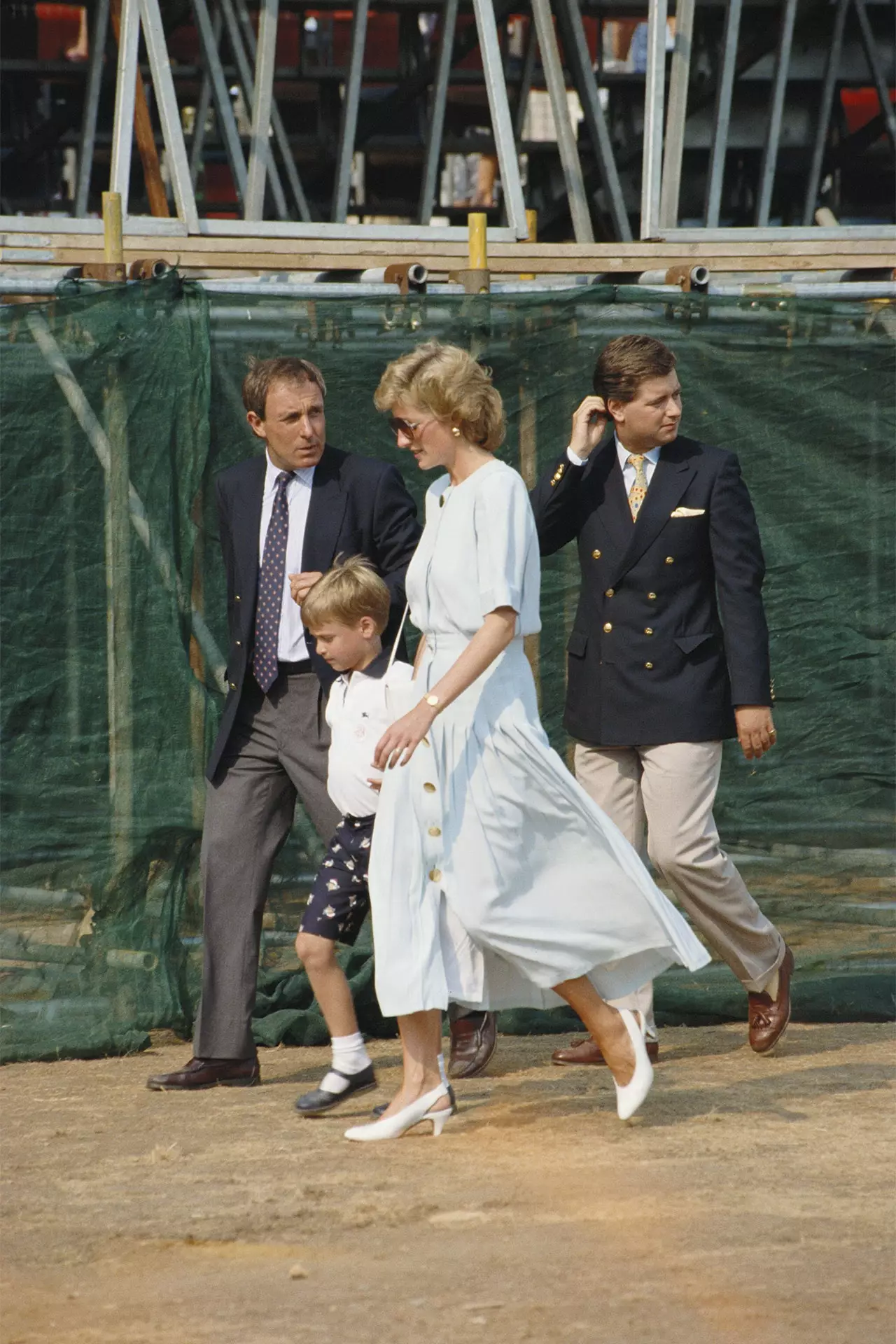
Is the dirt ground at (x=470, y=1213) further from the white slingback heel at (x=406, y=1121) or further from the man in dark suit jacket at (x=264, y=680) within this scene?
the man in dark suit jacket at (x=264, y=680)

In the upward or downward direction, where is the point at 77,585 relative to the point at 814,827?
upward

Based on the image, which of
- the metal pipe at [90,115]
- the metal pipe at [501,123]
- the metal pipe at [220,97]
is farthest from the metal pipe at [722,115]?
the metal pipe at [90,115]

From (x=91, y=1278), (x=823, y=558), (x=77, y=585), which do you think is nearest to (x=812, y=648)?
(x=823, y=558)

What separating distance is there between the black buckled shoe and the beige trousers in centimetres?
81

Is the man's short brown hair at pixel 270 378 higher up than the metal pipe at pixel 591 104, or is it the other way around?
the metal pipe at pixel 591 104

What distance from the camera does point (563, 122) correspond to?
12.8 metres

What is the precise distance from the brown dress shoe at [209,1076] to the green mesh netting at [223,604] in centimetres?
58

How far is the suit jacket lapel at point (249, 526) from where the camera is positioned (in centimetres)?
559

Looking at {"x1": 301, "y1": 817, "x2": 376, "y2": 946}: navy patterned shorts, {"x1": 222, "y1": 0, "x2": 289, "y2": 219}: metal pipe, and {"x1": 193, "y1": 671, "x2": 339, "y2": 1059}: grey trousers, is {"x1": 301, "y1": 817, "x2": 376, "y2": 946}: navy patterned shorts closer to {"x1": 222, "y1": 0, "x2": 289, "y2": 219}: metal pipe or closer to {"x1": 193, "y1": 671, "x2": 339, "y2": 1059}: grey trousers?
{"x1": 193, "y1": 671, "x2": 339, "y2": 1059}: grey trousers

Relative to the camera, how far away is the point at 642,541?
579 centimetres

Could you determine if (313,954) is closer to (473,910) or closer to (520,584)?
(473,910)

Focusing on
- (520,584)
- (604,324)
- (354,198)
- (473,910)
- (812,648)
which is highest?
(354,198)

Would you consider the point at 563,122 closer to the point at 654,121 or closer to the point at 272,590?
the point at 654,121

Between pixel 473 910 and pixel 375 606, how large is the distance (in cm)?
88
